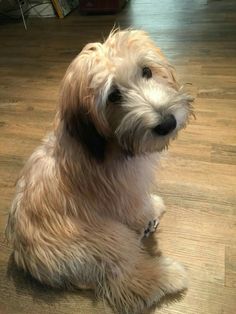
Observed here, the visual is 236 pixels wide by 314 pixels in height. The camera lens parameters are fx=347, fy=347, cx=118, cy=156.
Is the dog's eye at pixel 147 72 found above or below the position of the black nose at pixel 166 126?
above

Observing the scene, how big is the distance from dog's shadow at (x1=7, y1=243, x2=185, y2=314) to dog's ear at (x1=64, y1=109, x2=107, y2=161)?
0.64 m

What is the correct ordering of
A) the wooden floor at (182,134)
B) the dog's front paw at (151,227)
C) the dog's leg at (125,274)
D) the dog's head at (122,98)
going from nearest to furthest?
the dog's head at (122,98)
the dog's leg at (125,274)
the wooden floor at (182,134)
the dog's front paw at (151,227)

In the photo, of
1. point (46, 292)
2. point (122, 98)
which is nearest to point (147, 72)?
point (122, 98)

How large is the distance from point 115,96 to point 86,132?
0.15 meters

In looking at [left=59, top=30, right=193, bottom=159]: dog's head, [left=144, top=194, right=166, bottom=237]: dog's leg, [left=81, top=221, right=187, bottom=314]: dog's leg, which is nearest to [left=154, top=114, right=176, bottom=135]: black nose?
[left=59, top=30, right=193, bottom=159]: dog's head

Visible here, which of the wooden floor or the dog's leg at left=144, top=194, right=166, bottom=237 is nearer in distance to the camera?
the wooden floor

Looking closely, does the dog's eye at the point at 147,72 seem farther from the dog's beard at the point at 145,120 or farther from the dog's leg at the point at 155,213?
the dog's leg at the point at 155,213

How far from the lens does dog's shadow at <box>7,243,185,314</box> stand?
4.62 feet

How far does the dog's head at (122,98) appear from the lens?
1.07m

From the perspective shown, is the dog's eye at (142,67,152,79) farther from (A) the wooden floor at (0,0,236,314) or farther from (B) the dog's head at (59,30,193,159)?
(A) the wooden floor at (0,0,236,314)

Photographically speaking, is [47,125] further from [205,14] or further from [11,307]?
[205,14]

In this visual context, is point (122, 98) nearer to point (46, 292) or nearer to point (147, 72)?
point (147, 72)

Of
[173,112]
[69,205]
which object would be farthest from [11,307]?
[173,112]

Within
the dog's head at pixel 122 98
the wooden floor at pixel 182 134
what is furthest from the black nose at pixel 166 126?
the wooden floor at pixel 182 134
